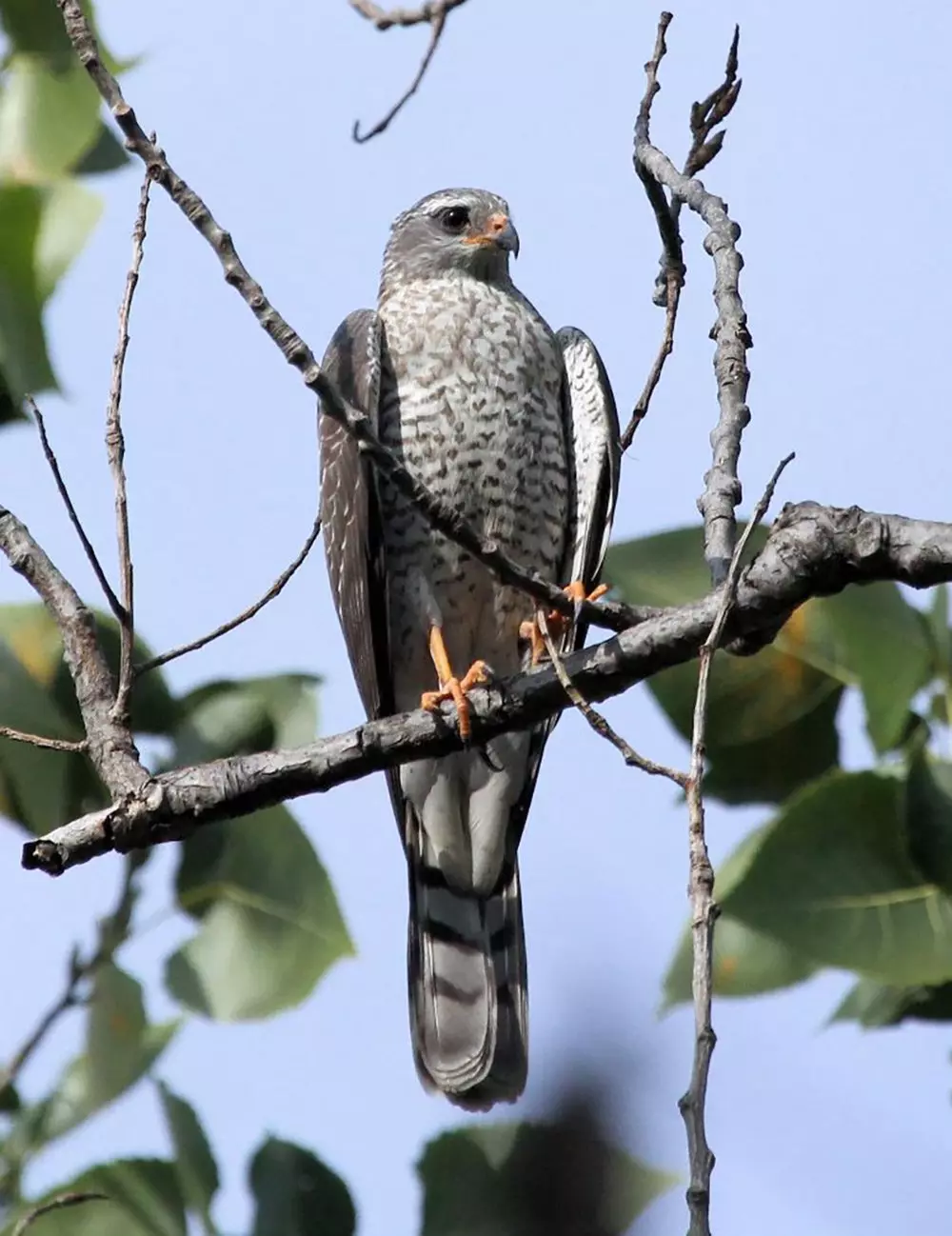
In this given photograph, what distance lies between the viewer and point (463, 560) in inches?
187

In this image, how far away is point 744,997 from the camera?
3.83m

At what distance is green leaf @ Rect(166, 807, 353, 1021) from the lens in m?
4.20

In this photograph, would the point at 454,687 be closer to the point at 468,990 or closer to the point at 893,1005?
the point at 893,1005

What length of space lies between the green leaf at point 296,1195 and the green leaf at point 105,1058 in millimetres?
545

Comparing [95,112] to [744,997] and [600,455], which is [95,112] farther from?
[744,997]

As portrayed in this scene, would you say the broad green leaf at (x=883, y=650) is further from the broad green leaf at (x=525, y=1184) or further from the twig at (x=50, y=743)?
the twig at (x=50, y=743)

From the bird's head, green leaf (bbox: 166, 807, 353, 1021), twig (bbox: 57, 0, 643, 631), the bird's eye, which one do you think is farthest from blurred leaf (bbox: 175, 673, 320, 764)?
the bird's eye

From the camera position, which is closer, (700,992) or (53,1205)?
(700,992)

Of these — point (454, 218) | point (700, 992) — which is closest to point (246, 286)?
point (700, 992)

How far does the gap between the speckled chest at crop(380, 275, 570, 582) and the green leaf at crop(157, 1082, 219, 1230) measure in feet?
5.28

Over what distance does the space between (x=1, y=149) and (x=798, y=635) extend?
2.49 m

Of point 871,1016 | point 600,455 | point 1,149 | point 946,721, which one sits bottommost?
point 871,1016

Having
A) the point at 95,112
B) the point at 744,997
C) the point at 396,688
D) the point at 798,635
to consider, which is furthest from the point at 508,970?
the point at 95,112

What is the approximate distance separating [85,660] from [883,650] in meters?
1.67
